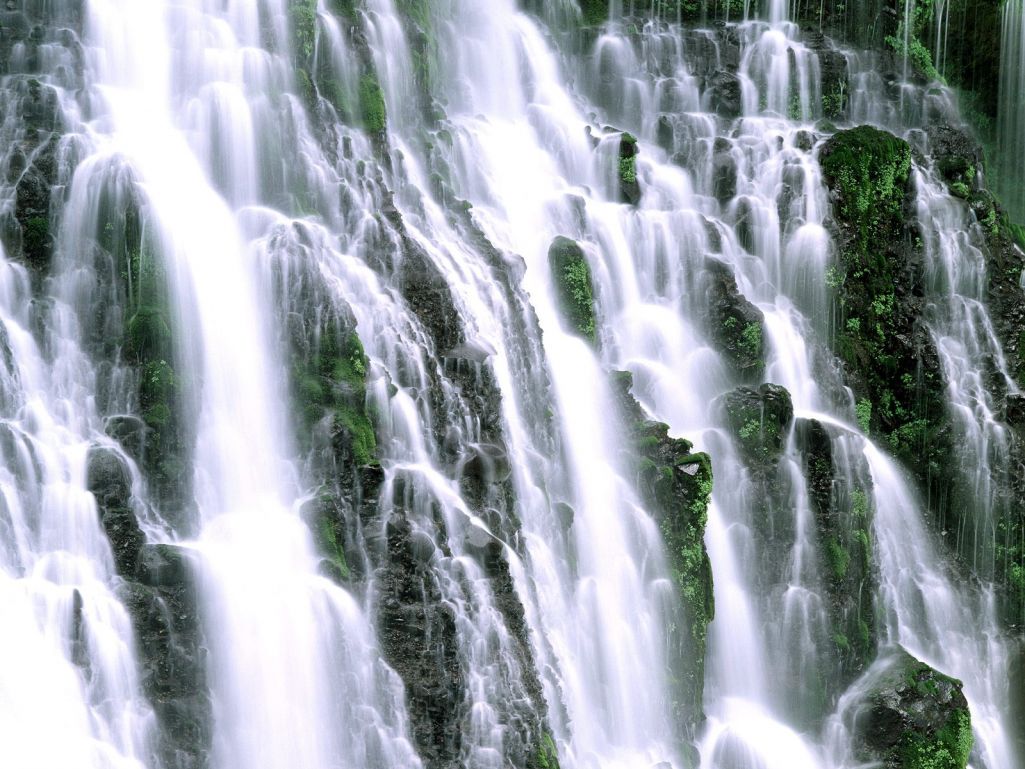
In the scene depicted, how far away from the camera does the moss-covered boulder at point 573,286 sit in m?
19.6

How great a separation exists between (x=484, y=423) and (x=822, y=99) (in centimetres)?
1578

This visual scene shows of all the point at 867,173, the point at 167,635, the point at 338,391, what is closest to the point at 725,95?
the point at 867,173

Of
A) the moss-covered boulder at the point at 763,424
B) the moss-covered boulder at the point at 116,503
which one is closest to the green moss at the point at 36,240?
the moss-covered boulder at the point at 116,503

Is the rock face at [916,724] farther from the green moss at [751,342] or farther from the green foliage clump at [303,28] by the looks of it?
the green foliage clump at [303,28]

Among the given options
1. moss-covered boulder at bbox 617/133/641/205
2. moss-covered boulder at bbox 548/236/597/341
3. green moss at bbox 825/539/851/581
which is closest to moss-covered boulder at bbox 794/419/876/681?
green moss at bbox 825/539/851/581

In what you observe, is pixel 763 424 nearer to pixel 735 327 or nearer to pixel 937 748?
pixel 735 327

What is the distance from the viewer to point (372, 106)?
1977 cm

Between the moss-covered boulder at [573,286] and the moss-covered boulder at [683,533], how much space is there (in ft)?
7.82

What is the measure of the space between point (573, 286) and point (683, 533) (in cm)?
478

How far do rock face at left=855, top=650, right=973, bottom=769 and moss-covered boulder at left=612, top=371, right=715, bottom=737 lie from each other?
9.11ft

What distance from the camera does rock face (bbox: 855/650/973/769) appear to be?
1728 centimetres

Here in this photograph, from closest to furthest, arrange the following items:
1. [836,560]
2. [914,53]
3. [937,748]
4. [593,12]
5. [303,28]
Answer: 1. [937,748]
2. [836,560]
3. [303,28]
4. [593,12]
5. [914,53]

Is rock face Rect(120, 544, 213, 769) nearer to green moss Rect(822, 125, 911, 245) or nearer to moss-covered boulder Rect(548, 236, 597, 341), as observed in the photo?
moss-covered boulder Rect(548, 236, 597, 341)

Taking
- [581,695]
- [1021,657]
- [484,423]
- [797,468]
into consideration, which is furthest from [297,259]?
[1021,657]
